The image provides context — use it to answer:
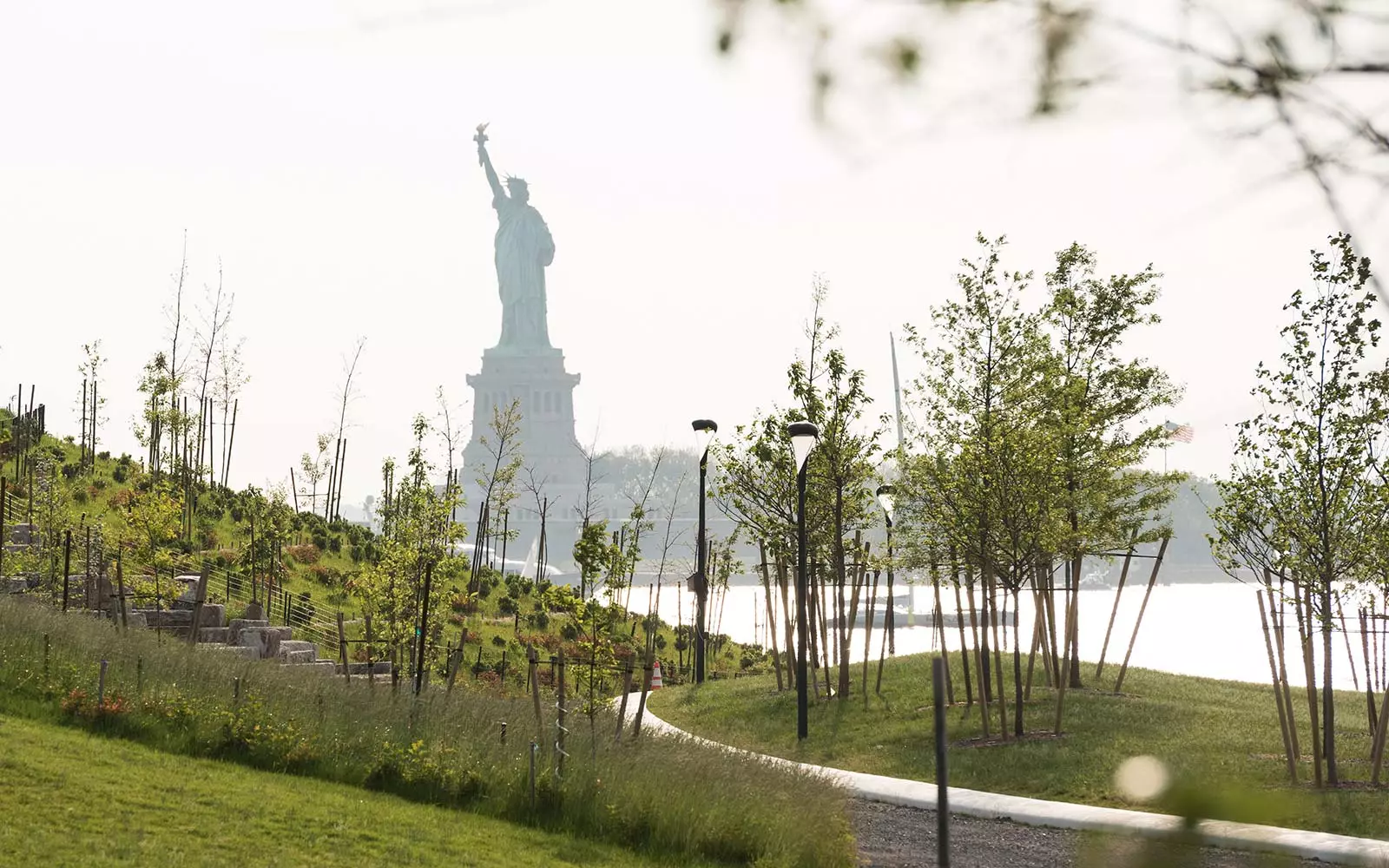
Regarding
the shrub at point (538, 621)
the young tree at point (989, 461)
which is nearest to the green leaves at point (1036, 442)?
the young tree at point (989, 461)

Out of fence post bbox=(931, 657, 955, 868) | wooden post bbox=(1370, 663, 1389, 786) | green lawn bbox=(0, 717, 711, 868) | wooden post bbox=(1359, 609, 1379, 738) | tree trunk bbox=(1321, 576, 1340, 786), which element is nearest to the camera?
fence post bbox=(931, 657, 955, 868)

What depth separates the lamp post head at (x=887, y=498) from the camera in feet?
79.4

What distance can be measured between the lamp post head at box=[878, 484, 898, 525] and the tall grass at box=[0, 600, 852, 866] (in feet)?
27.7

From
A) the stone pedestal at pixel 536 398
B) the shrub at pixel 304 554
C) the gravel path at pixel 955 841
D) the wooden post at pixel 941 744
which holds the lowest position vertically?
the gravel path at pixel 955 841

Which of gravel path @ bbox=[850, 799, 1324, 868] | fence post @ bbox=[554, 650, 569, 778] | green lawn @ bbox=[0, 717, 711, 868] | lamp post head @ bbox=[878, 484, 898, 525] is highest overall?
lamp post head @ bbox=[878, 484, 898, 525]

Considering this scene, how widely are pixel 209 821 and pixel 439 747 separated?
3334mm

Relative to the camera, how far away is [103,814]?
11117 mm

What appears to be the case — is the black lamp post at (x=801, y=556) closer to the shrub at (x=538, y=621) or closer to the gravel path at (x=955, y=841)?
the gravel path at (x=955, y=841)

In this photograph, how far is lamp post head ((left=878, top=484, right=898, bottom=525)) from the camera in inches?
953

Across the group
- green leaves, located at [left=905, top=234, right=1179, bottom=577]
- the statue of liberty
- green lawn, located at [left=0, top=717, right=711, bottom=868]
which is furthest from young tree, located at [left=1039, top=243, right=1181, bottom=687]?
the statue of liberty

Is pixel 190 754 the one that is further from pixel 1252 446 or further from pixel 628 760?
pixel 1252 446

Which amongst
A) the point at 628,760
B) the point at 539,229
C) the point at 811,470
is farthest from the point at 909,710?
the point at 539,229

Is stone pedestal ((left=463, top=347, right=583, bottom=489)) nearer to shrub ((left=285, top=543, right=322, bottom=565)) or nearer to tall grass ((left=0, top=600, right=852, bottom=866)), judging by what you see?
shrub ((left=285, top=543, right=322, bottom=565))

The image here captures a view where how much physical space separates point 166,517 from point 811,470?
1232 centimetres
